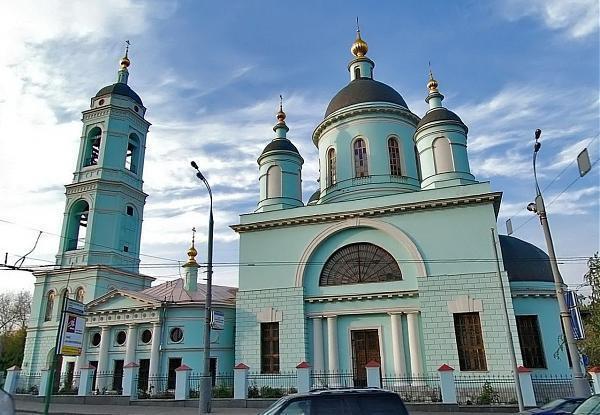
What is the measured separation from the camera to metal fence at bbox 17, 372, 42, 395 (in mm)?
25514

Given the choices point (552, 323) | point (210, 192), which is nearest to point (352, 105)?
point (210, 192)

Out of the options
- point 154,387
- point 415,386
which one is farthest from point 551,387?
point 154,387

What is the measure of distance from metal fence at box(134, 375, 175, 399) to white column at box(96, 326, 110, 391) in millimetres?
2111

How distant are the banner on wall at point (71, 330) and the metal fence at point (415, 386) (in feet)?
36.8

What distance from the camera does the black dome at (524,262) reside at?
19.7m

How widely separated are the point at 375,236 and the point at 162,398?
1173 cm

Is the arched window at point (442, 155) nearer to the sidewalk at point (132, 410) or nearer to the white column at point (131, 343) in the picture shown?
the sidewalk at point (132, 410)

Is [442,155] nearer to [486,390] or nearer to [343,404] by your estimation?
[486,390]

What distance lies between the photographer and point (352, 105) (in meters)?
25.8

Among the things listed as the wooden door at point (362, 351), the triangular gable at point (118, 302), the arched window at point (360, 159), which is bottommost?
the wooden door at point (362, 351)

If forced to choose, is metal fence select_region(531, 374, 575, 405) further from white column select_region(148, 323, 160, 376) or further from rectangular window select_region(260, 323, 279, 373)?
white column select_region(148, 323, 160, 376)

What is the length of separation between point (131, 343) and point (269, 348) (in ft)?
27.3

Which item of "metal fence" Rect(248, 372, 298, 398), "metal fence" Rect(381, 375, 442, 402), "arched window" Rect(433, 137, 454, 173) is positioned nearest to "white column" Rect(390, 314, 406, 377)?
"metal fence" Rect(381, 375, 442, 402)

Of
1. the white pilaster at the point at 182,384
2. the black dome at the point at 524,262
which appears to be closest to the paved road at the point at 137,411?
the white pilaster at the point at 182,384
